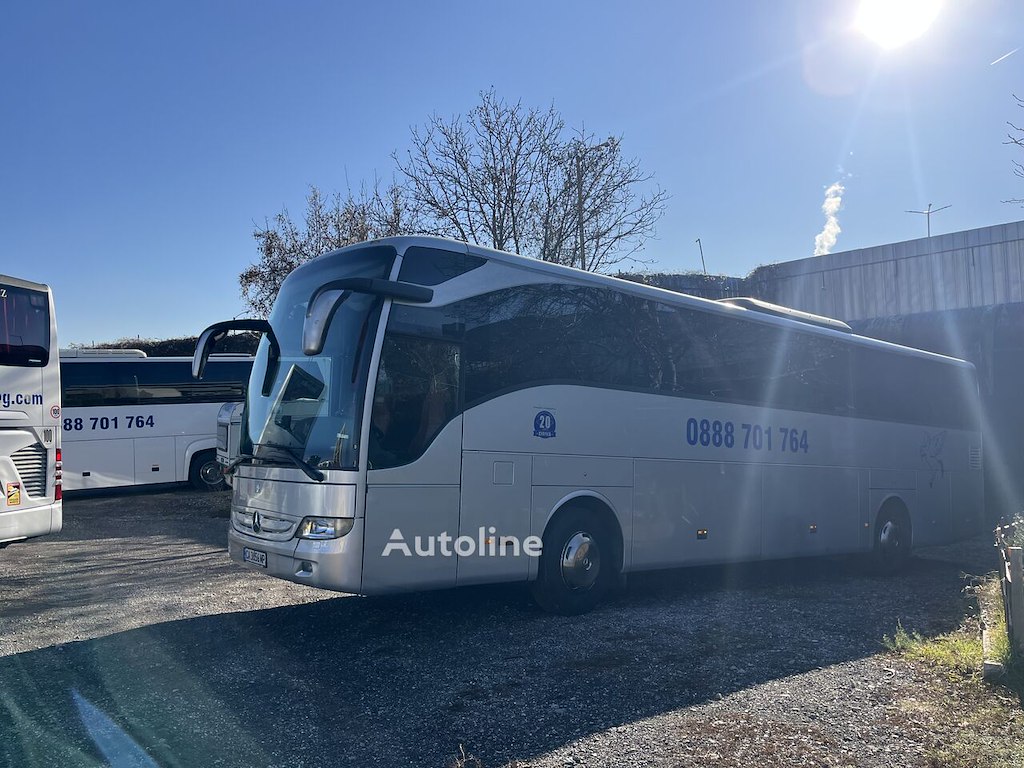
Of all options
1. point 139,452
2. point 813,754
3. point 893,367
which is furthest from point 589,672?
point 139,452

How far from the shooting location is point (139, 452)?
18953mm

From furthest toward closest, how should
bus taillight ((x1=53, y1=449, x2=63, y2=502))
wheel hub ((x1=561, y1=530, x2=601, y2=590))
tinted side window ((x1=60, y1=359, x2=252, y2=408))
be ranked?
tinted side window ((x1=60, y1=359, x2=252, y2=408))
bus taillight ((x1=53, y1=449, x2=63, y2=502))
wheel hub ((x1=561, y1=530, x2=601, y2=590))

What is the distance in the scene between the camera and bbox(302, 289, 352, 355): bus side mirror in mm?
6004

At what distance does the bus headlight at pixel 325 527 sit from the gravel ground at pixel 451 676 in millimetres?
954

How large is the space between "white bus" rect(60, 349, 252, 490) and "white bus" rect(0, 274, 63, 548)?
29.8 feet

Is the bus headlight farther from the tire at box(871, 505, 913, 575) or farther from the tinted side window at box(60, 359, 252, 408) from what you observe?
the tinted side window at box(60, 359, 252, 408)

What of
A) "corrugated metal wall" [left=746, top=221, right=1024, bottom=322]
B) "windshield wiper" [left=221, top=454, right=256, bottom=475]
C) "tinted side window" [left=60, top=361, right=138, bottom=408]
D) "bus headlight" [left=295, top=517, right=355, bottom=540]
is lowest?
"bus headlight" [left=295, top=517, right=355, bottom=540]

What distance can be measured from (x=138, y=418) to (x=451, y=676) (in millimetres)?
15231

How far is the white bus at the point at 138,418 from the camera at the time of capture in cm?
1828

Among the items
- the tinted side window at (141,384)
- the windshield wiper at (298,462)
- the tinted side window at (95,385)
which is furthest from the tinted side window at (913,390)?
the tinted side window at (95,385)

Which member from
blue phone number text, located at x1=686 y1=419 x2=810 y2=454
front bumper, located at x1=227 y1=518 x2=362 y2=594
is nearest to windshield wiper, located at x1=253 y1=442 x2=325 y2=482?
front bumper, located at x1=227 y1=518 x2=362 y2=594

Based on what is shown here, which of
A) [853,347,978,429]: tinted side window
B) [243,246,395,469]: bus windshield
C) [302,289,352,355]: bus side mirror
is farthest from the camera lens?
[853,347,978,429]: tinted side window

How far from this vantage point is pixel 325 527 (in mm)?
6461

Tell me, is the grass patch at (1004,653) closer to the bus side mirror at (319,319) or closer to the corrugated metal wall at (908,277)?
the bus side mirror at (319,319)
